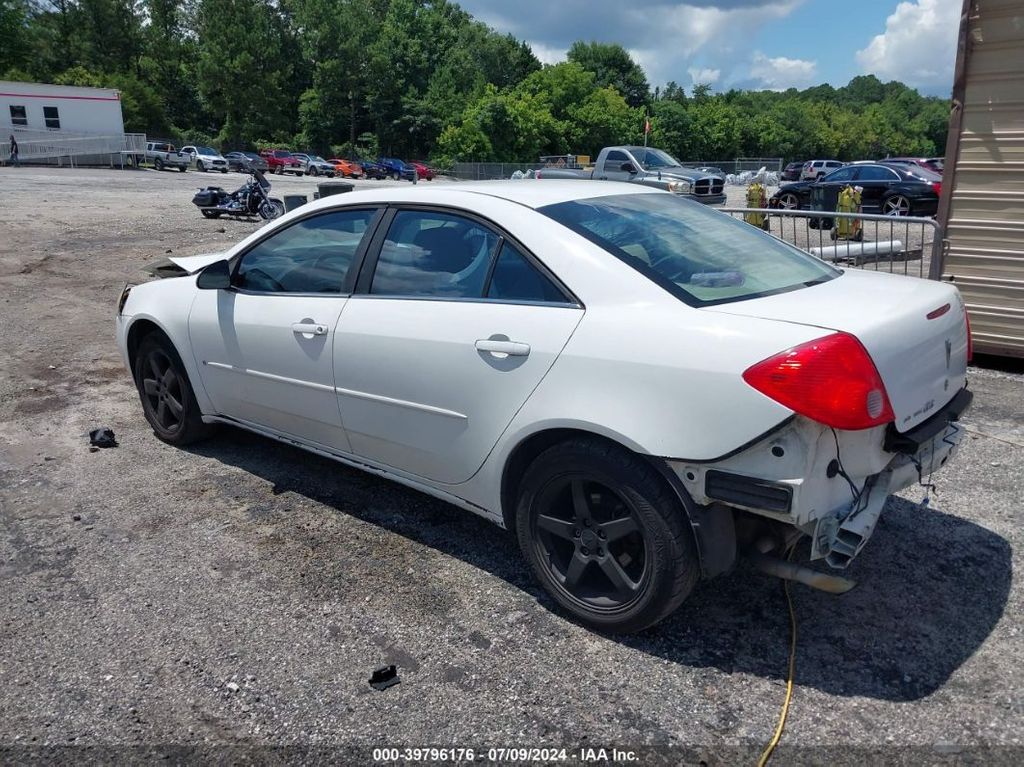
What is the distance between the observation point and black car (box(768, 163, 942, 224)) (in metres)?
20.5

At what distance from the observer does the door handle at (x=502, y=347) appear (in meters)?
3.01

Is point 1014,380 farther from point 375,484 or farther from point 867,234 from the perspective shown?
point 375,484

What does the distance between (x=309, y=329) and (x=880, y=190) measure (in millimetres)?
21531

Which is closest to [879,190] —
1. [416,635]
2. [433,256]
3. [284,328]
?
[433,256]

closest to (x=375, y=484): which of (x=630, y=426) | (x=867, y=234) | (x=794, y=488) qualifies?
(x=630, y=426)

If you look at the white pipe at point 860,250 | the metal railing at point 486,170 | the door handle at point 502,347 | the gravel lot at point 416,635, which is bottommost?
the gravel lot at point 416,635

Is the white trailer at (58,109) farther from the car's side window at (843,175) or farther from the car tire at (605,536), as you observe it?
the car tire at (605,536)

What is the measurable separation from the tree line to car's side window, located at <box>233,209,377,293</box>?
57.3 m

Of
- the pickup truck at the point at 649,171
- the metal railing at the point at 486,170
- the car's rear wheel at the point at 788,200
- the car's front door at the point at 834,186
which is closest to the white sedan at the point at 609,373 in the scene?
the car's front door at the point at 834,186

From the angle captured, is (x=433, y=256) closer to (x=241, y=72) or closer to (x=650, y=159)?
(x=650, y=159)

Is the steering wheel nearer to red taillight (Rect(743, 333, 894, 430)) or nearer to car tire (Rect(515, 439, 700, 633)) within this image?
car tire (Rect(515, 439, 700, 633))

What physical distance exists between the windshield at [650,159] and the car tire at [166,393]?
20.2 metres

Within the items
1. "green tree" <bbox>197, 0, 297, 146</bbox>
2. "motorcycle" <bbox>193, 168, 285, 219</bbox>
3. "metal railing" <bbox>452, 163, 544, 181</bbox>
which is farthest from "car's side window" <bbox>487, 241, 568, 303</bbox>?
"green tree" <bbox>197, 0, 297, 146</bbox>

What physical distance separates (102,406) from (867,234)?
337 inches
